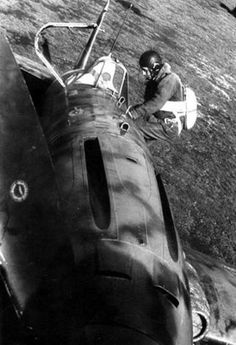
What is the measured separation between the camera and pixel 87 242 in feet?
16.1

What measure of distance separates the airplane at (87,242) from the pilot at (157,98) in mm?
2045

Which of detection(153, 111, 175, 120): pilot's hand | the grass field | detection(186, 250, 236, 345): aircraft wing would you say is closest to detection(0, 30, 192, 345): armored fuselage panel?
detection(186, 250, 236, 345): aircraft wing

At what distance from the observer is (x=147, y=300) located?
464 cm

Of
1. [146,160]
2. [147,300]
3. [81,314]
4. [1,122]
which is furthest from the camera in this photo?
[146,160]

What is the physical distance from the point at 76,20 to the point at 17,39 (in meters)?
4.61

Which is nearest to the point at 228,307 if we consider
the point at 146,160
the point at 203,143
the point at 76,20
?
the point at 146,160

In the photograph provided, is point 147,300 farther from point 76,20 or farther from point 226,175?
point 76,20

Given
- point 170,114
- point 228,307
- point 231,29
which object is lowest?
point 231,29

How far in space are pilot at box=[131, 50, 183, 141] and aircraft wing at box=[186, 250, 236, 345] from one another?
2.73 m

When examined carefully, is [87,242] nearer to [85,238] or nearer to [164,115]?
[85,238]

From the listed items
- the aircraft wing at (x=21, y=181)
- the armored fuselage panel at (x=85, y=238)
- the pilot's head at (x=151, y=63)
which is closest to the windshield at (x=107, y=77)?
the pilot's head at (x=151, y=63)

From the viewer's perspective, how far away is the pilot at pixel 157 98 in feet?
29.6

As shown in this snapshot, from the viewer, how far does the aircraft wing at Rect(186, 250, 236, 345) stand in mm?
6664

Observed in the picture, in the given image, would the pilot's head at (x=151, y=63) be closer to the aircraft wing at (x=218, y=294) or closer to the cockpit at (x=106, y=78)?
the cockpit at (x=106, y=78)
